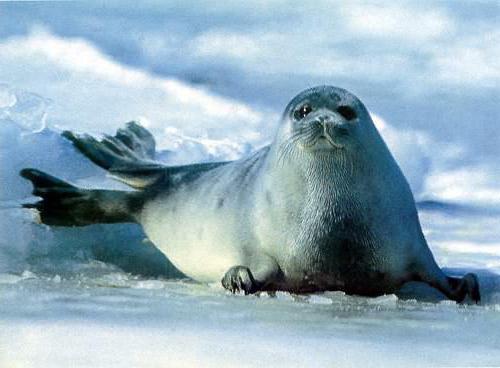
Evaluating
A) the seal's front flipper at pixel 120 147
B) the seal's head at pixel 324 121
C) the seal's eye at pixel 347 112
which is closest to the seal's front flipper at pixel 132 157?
the seal's front flipper at pixel 120 147

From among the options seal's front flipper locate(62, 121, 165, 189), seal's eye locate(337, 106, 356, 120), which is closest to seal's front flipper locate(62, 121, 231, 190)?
seal's front flipper locate(62, 121, 165, 189)

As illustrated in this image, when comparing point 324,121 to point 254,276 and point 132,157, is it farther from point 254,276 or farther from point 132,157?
point 132,157

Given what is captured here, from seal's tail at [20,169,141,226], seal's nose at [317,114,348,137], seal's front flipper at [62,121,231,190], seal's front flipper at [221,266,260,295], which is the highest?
seal's nose at [317,114,348,137]

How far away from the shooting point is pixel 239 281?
255 cm

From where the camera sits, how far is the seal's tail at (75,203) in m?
2.79

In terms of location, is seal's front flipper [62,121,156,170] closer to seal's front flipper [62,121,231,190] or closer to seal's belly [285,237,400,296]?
seal's front flipper [62,121,231,190]

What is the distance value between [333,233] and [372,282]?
7.1 inches

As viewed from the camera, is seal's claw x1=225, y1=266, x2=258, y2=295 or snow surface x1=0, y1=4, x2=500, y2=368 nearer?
seal's claw x1=225, y1=266, x2=258, y2=295

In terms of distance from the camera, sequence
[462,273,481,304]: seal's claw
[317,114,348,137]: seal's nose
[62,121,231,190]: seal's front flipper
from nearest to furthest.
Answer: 1. [317,114,348,137]: seal's nose
2. [462,273,481,304]: seal's claw
3. [62,121,231,190]: seal's front flipper

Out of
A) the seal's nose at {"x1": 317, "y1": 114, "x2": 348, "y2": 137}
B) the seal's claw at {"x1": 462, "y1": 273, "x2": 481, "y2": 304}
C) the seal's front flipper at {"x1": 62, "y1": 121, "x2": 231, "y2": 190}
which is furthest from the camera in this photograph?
the seal's front flipper at {"x1": 62, "y1": 121, "x2": 231, "y2": 190}

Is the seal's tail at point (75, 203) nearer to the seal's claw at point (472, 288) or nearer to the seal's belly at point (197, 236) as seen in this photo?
the seal's belly at point (197, 236)

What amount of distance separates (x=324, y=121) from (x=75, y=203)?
2.69ft

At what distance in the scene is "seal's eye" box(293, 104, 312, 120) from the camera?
8.53 feet

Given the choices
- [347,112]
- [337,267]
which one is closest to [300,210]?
[337,267]
